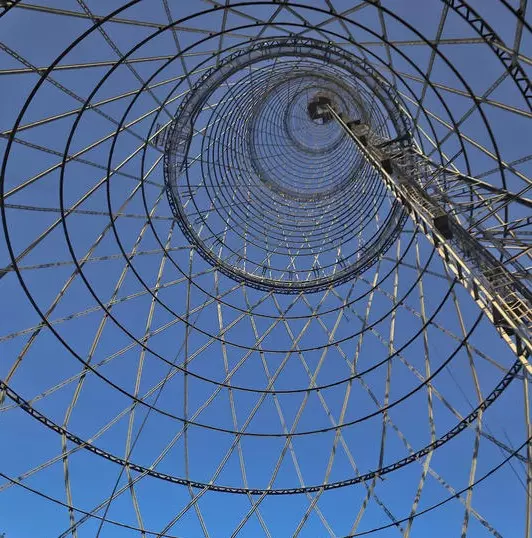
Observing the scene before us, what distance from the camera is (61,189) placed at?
18375 millimetres

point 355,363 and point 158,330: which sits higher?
point 158,330

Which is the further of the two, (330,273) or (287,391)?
(330,273)

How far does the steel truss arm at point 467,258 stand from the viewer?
521 inches

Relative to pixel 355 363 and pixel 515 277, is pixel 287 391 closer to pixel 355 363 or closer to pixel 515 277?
pixel 355 363

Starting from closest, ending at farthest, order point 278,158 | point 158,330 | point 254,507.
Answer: point 254,507, point 158,330, point 278,158

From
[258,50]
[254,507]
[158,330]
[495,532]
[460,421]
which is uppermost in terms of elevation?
[258,50]

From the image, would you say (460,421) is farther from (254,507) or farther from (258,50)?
(258,50)

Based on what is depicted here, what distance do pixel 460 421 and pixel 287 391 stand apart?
32.4ft

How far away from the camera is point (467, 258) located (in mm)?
16766

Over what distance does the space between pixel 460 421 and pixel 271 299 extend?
14.4 metres

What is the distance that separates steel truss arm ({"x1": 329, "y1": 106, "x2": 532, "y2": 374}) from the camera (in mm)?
13243

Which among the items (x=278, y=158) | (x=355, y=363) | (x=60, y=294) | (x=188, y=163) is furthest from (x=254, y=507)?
(x=278, y=158)

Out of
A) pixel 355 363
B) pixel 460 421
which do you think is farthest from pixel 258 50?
pixel 460 421

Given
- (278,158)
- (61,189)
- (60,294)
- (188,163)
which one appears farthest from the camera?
(278,158)
